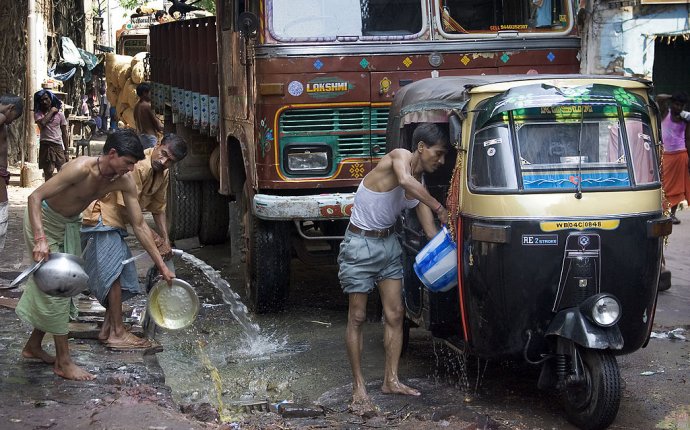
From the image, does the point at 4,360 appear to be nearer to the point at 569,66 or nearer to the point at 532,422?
the point at 532,422

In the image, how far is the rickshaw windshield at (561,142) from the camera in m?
5.27

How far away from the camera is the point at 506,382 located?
612 cm

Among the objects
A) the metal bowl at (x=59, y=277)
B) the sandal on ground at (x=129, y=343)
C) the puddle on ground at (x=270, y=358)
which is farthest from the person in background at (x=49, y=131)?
the metal bowl at (x=59, y=277)

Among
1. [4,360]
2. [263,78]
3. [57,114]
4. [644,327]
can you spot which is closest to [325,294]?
[263,78]

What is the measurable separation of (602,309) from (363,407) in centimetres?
141

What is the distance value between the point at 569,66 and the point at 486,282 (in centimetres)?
341

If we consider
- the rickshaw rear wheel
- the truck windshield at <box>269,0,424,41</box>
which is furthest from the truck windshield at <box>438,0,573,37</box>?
the rickshaw rear wheel

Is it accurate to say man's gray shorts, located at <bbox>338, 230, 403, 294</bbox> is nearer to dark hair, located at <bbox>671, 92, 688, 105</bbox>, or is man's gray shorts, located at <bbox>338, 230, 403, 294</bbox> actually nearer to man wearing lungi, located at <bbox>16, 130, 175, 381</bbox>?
man wearing lungi, located at <bbox>16, 130, 175, 381</bbox>

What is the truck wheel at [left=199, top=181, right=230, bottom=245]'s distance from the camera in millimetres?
11422

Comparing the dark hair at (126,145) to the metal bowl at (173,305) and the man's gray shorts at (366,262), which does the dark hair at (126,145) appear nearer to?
the metal bowl at (173,305)

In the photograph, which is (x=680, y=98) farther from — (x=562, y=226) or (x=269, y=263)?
(x=562, y=226)

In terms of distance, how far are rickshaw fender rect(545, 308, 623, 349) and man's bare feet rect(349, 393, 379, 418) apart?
1.05 meters

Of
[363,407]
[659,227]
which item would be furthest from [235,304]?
[659,227]

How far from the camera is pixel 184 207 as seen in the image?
11.4 meters
